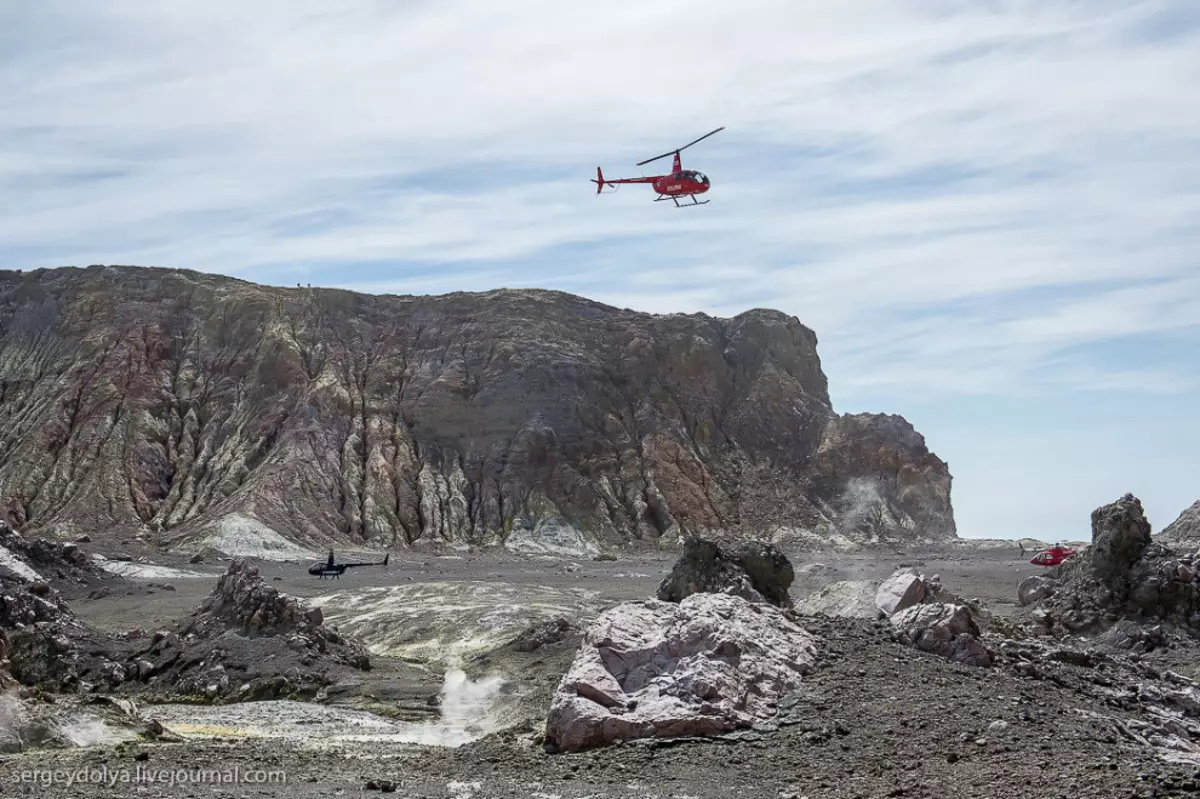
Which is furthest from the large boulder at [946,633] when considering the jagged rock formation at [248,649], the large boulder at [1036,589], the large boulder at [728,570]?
the large boulder at [1036,589]

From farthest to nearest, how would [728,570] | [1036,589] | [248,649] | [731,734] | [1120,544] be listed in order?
[1036,589] → [1120,544] → [728,570] → [248,649] → [731,734]

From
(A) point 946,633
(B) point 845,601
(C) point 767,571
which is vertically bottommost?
(B) point 845,601

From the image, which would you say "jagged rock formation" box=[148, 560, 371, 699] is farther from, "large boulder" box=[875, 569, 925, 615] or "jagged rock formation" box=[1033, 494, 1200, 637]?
"jagged rock formation" box=[1033, 494, 1200, 637]

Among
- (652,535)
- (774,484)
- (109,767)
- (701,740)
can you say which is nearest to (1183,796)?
(701,740)

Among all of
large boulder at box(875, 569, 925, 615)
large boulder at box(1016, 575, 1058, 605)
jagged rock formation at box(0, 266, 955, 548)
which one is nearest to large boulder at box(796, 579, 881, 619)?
large boulder at box(875, 569, 925, 615)

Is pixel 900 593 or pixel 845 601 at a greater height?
pixel 900 593

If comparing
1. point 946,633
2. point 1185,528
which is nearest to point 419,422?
point 1185,528

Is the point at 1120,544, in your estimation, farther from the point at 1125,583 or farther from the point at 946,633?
the point at 946,633
